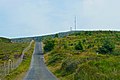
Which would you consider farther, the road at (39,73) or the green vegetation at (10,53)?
the green vegetation at (10,53)

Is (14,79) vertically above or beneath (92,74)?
beneath

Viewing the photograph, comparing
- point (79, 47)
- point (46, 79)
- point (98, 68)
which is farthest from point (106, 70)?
point (79, 47)

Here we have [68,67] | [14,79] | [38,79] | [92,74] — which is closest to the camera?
[92,74]

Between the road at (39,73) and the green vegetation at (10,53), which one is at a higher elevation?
the road at (39,73)

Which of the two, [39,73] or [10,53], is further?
[10,53]

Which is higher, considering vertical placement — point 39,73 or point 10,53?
point 39,73

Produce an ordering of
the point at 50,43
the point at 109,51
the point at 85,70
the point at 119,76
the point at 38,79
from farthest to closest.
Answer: the point at 50,43 < the point at 109,51 < the point at 38,79 < the point at 85,70 < the point at 119,76

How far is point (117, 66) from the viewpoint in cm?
4138

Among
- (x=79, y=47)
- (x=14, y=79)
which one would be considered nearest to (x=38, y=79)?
(x=14, y=79)

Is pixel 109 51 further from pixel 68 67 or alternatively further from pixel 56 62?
pixel 68 67

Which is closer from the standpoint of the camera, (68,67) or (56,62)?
(68,67)

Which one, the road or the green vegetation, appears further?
the green vegetation

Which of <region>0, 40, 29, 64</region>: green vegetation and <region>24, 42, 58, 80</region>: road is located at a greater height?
<region>24, 42, 58, 80</region>: road

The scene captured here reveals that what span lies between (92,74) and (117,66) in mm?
5567
